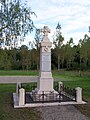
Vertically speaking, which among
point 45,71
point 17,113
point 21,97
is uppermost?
point 45,71

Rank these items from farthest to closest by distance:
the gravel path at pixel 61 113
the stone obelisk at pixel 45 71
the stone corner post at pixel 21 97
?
the stone obelisk at pixel 45 71 < the stone corner post at pixel 21 97 < the gravel path at pixel 61 113

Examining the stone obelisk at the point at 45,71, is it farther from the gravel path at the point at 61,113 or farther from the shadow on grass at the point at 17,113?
the shadow on grass at the point at 17,113

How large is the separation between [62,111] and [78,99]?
2.40 meters

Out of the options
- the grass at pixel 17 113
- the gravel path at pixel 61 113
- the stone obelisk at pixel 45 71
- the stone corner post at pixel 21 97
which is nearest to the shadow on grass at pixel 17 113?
the grass at pixel 17 113

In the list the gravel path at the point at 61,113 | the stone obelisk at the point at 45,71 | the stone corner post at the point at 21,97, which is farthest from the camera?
the stone obelisk at the point at 45,71

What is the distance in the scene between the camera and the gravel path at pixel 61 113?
401 inches

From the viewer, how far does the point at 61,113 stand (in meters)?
10.9

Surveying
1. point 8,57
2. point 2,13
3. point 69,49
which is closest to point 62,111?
point 8,57

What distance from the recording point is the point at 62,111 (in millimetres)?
11266

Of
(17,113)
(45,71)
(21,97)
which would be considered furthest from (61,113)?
(45,71)

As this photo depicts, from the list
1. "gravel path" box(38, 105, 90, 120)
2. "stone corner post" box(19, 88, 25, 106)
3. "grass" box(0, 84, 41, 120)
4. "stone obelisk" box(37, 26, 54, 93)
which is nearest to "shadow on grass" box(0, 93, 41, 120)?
"grass" box(0, 84, 41, 120)

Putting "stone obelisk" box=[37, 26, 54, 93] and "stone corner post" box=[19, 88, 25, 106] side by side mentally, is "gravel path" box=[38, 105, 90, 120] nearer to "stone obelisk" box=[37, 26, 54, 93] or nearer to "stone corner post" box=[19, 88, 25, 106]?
"stone corner post" box=[19, 88, 25, 106]

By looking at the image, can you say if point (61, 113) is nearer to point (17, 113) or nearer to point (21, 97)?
point (17, 113)

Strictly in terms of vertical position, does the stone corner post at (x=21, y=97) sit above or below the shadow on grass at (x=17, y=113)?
above
